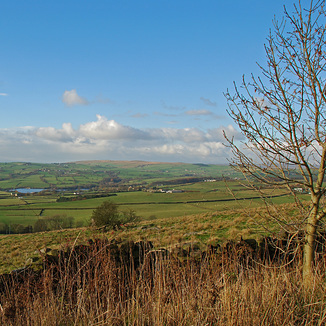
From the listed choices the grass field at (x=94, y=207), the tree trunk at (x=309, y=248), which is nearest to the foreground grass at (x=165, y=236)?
the tree trunk at (x=309, y=248)

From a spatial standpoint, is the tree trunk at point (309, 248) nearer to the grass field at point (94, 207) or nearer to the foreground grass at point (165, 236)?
the foreground grass at point (165, 236)

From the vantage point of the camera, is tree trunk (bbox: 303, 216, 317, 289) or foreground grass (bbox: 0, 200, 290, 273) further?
foreground grass (bbox: 0, 200, 290, 273)

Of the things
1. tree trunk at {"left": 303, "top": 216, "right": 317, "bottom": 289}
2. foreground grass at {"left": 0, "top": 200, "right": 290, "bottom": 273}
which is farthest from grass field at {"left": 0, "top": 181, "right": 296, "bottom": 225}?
tree trunk at {"left": 303, "top": 216, "right": 317, "bottom": 289}

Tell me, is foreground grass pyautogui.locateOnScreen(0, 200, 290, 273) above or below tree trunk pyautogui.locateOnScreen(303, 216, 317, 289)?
below

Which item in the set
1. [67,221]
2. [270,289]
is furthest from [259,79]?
[67,221]

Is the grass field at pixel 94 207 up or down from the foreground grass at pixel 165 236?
down

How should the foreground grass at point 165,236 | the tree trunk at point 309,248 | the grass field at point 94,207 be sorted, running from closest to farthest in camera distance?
1. the tree trunk at point 309,248
2. the foreground grass at point 165,236
3. the grass field at point 94,207

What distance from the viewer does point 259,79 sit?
475cm

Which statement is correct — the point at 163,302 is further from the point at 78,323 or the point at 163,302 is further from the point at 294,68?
the point at 294,68

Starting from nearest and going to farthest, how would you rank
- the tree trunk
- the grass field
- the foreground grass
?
1. the tree trunk
2. the foreground grass
3. the grass field

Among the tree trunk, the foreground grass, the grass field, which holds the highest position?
the tree trunk

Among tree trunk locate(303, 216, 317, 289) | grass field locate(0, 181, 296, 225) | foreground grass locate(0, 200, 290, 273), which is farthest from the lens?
grass field locate(0, 181, 296, 225)

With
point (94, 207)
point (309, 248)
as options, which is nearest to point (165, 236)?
point (309, 248)

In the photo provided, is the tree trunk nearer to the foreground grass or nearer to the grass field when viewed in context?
the foreground grass
